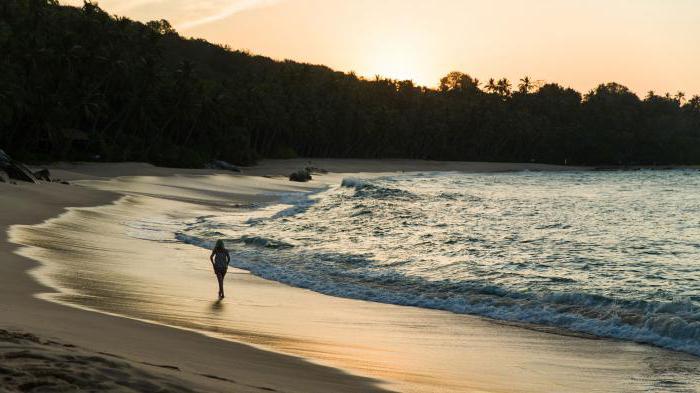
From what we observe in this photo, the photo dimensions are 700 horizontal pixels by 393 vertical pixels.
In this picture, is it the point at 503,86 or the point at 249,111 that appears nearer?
the point at 249,111

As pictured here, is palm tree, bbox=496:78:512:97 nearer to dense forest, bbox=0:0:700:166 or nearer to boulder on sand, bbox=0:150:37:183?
dense forest, bbox=0:0:700:166

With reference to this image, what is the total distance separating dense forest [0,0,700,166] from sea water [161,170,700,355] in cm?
3280

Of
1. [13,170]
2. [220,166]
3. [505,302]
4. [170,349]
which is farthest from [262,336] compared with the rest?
[220,166]

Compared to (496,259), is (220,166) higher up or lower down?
higher up

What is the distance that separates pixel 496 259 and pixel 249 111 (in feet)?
271

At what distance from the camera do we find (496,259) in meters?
21.1

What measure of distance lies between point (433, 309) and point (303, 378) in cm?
713

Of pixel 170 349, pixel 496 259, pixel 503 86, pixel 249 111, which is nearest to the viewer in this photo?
pixel 170 349

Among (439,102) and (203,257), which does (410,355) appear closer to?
(203,257)

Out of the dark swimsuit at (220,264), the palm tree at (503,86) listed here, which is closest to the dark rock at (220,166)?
the dark swimsuit at (220,264)

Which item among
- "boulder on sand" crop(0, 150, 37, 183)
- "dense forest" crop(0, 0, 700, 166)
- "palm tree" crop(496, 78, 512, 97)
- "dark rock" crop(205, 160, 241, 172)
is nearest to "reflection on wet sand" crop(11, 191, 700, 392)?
"boulder on sand" crop(0, 150, 37, 183)

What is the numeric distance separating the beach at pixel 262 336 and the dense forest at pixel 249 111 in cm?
4172

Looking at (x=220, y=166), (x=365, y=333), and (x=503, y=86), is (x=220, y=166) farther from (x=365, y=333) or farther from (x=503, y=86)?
(x=503, y=86)

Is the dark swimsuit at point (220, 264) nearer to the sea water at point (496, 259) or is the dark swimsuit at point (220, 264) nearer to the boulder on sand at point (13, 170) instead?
the sea water at point (496, 259)
